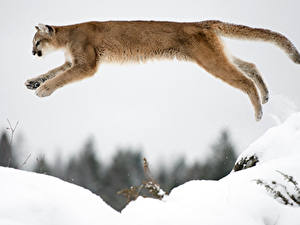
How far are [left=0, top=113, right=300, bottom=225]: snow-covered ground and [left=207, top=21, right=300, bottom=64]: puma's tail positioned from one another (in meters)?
2.88

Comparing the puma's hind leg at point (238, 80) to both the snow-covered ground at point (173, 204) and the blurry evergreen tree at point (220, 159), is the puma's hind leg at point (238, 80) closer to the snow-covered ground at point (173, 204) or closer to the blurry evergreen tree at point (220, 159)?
the snow-covered ground at point (173, 204)

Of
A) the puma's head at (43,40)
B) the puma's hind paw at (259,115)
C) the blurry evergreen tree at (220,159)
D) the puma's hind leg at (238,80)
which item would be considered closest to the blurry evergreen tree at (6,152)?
the puma's head at (43,40)

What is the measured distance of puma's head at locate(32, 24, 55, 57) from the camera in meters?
6.89

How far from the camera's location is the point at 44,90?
19.1 feet

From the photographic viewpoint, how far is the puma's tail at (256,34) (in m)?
5.36

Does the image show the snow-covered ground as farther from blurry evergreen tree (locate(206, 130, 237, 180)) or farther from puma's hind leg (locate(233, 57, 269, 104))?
blurry evergreen tree (locate(206, 130, 237, 180))

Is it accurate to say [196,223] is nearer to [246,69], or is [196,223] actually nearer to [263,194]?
[263,194]

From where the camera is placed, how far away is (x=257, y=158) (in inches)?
170

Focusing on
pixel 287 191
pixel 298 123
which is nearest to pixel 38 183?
pixel 287 191

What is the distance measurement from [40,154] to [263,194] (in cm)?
249

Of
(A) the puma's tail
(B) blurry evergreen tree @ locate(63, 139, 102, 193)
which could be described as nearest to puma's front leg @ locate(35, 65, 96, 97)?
(A) the puma's tail

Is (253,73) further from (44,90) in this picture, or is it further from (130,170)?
(130,170)

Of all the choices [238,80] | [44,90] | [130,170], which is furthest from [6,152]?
[130,170]

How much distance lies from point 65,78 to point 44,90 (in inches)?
14.6
